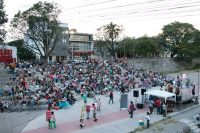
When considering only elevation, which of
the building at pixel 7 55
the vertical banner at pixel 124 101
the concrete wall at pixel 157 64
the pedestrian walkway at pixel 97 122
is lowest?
the pedestrian walkway at pixel 97 122

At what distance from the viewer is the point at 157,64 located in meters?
75.0

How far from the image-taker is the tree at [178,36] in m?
83.4

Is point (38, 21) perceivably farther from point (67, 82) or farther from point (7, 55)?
point (67, 82)

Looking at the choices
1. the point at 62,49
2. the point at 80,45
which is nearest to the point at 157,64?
the point at 62,49

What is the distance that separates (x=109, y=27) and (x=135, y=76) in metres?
31.1

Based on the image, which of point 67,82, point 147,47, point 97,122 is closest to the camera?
point 97,122

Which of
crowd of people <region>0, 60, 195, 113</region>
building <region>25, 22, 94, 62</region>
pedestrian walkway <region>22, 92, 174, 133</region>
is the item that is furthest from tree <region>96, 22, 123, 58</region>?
pedestrian walkway <region>22, 92, 174, 133</region>

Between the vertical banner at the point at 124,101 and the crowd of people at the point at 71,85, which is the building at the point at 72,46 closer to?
the crowd of people at the point at 71,85

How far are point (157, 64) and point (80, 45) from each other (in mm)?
26647

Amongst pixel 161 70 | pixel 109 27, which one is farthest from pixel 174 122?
pixel 109 27

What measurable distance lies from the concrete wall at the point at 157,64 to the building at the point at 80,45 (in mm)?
20385

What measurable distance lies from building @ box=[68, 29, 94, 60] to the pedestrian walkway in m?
57.9

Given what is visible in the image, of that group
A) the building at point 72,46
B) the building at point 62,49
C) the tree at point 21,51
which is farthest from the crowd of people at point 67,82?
the building at point 72,46

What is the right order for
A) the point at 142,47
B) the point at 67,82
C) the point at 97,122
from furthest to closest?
the point at 142,47
the point at 67,82
the point at 97,122
